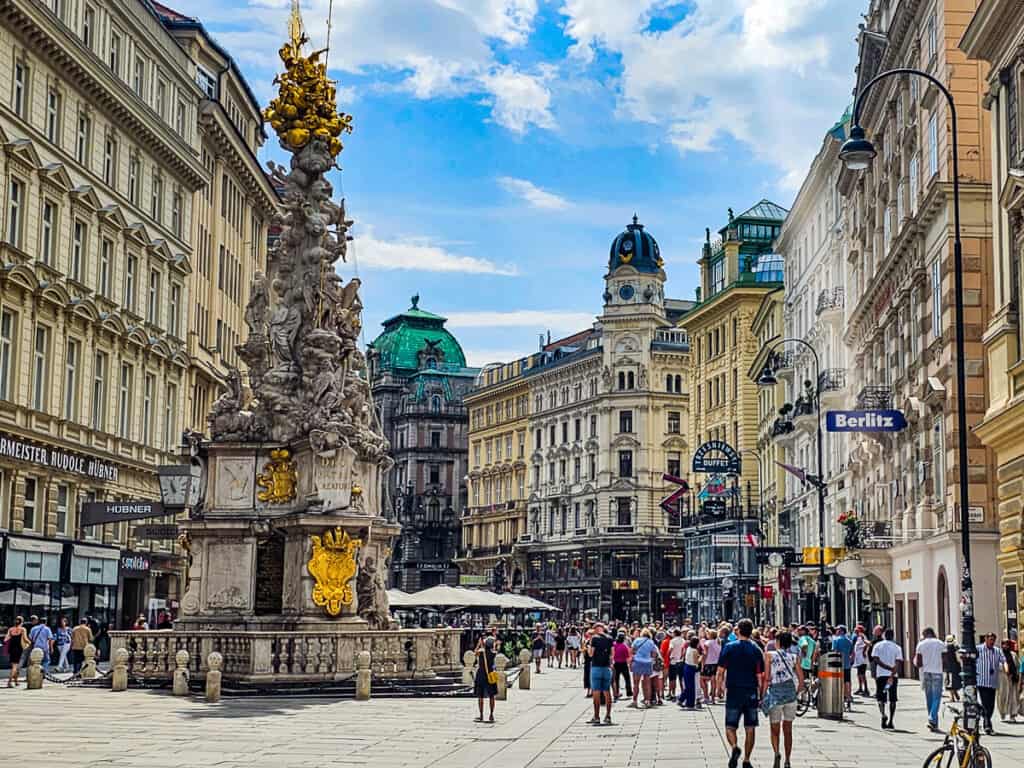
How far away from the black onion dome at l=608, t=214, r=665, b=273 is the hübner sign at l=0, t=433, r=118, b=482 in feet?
234

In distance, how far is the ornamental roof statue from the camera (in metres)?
32.9

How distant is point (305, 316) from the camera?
33.7m

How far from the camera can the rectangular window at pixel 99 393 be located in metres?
48.5

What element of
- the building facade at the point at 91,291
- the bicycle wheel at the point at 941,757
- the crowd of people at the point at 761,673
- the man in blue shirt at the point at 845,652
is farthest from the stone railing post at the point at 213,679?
the bicycle wheel at the point at 941,757

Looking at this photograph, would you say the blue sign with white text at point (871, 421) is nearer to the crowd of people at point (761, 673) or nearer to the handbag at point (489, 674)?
the crowd of people at point (761, 673)

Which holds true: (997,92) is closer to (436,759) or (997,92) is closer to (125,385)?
(436,759)

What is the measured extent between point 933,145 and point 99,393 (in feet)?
84.7

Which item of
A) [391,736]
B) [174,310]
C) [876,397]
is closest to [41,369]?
[174,310]

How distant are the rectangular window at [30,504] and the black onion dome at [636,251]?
77236mm

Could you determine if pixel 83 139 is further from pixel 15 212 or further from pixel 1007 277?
pixel 1007 277

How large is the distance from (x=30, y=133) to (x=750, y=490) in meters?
59.6

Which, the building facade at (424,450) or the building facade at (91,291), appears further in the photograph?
the building facade at (424,450)

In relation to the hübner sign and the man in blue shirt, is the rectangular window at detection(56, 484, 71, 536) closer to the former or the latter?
the hübner sign

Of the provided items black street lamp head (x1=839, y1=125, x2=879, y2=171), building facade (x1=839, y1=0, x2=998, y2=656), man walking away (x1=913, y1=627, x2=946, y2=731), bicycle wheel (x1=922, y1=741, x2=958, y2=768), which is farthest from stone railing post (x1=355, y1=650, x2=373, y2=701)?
bicycle wheel (x1=922, y1=741, x2=958, y2=768)
